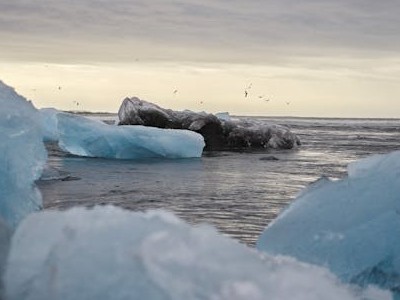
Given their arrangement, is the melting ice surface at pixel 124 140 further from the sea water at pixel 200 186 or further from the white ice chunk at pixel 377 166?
the white ice chunk at pixel 377 166

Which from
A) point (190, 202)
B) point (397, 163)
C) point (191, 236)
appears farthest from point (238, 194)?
point (191, 236)

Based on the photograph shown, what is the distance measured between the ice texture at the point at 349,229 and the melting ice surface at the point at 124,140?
11654 millimetres

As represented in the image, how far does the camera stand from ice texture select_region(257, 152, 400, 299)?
137 inches

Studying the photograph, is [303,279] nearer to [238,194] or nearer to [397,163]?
[397,163]

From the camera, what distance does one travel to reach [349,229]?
357 centimetres

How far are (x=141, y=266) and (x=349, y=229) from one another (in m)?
1.55

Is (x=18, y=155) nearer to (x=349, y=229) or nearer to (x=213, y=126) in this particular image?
(x=349, y=229)

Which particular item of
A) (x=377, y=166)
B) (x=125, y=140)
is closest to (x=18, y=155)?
(x=377, y=166)

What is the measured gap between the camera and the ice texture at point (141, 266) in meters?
2.33

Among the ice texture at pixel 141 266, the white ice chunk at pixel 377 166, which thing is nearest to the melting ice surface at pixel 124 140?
the white ice chunk at pixel 377 166

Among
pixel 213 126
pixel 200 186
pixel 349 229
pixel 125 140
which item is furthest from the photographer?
pixel 213 126

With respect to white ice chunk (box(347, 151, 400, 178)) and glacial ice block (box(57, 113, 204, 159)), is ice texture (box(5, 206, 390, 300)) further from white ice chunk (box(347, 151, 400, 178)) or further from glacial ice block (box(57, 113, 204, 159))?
glacial ice block (box(57, 113, 204, 159))

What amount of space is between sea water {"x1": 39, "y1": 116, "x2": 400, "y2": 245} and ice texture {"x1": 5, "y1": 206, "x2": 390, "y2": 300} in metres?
3.22

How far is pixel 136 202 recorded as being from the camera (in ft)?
25.9
